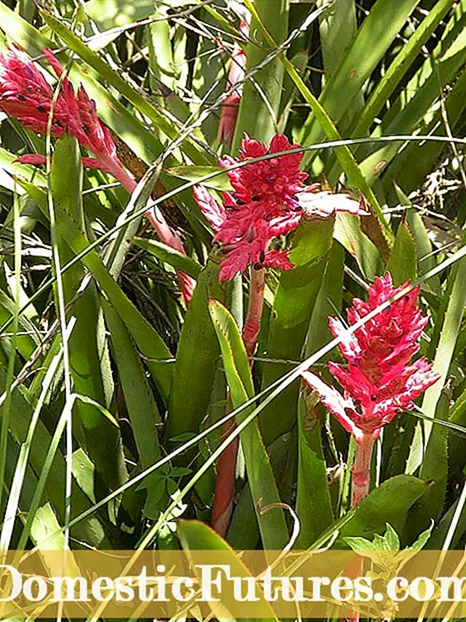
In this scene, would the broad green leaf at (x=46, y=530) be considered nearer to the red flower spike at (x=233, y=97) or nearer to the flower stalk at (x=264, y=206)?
the flower stalk at (x=264, y=206)

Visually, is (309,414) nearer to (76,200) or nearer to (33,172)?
(76,200)

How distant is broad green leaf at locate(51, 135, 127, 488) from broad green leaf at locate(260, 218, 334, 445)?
159 millimetres

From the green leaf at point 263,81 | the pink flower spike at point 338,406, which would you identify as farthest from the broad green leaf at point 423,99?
the pink flower spike at point 338,406

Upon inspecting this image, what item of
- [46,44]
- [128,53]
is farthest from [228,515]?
[128,53]

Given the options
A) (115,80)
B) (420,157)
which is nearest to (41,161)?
(115,80)

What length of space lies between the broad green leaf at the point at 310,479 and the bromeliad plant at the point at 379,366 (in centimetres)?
7

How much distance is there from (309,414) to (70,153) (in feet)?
1.04

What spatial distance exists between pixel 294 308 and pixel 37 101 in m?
0.30

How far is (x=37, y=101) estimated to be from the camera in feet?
2.54

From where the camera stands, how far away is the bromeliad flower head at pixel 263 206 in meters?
0.67

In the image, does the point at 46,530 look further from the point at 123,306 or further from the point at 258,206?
the point at 258,206

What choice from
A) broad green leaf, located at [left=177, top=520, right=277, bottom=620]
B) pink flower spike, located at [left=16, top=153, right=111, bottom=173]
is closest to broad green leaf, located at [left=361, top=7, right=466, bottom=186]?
pink flower spike, located at [left=16, top=153, right=111, bottom=173]

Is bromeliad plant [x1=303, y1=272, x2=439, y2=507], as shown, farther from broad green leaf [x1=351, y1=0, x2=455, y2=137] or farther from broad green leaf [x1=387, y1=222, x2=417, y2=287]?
broad green leaf [x1=351, y1=0, x2=455, y2=137]

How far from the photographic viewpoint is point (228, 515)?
844mm
